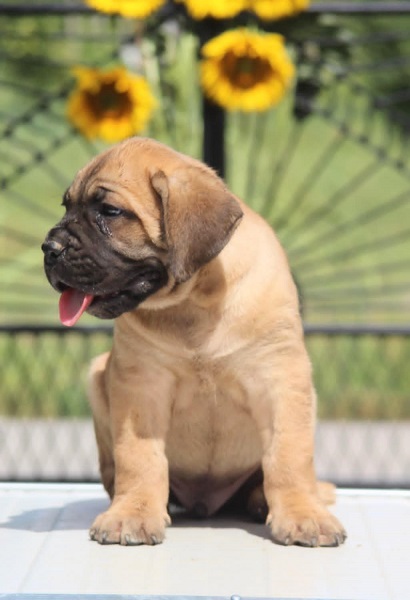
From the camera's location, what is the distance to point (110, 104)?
6082mm

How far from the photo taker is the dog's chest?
13.3 ft

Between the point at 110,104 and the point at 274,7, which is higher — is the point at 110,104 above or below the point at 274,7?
below

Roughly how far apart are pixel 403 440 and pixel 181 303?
3415mm

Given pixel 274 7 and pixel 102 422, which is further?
pixel 274 7

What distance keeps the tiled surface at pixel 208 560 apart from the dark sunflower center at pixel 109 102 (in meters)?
2.08

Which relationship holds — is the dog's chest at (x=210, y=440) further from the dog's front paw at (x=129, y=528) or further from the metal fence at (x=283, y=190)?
the metal fence at (x=283, y=190)

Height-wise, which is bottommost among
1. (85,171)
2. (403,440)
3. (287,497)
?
(403,440)

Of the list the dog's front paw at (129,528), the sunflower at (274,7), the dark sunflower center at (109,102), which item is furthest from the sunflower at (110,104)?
the dog's front paw at (129,528)

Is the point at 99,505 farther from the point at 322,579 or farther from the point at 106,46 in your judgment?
the point at 106,46

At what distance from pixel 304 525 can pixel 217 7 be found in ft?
8.98

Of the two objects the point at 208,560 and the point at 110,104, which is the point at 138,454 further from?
the point at 110,104

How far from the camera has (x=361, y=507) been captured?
4.48 meters

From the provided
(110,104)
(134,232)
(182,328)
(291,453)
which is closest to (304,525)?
(291,453)

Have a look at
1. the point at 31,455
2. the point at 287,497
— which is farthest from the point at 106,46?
the point at 287,497
